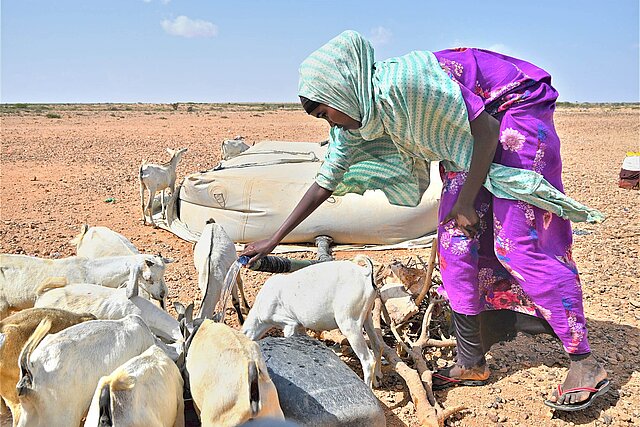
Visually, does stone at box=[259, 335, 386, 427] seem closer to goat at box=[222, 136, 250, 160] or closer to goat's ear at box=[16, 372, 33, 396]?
goat's ear at box=[16, 372, 33, 396]

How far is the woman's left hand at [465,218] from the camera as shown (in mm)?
3000

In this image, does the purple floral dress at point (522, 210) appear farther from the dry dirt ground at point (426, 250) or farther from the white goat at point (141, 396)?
the white goat at point (141, 396)

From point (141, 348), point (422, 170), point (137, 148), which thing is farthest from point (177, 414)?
point (137, 148)

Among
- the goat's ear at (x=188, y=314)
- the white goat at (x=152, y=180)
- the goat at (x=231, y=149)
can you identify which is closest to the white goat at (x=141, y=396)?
the goat's ear at (x=188, y=314)

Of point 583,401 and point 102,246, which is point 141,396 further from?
point 102,246

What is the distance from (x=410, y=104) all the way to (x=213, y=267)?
5.95 feet

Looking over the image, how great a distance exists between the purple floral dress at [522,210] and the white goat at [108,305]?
152 centimetres

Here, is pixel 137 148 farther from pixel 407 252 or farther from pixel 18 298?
pixel 18 298

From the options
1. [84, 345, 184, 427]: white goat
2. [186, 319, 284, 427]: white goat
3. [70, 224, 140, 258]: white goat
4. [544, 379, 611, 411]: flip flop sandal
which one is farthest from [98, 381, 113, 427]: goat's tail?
[70, 224, 140, 258]: white goat

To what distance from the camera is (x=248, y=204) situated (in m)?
6.38

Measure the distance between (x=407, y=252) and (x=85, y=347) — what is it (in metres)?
4.33

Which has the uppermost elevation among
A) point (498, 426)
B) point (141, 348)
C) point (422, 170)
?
point (422, 170)

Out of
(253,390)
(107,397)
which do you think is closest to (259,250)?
(253,390)

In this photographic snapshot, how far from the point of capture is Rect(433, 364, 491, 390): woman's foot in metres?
3.41
